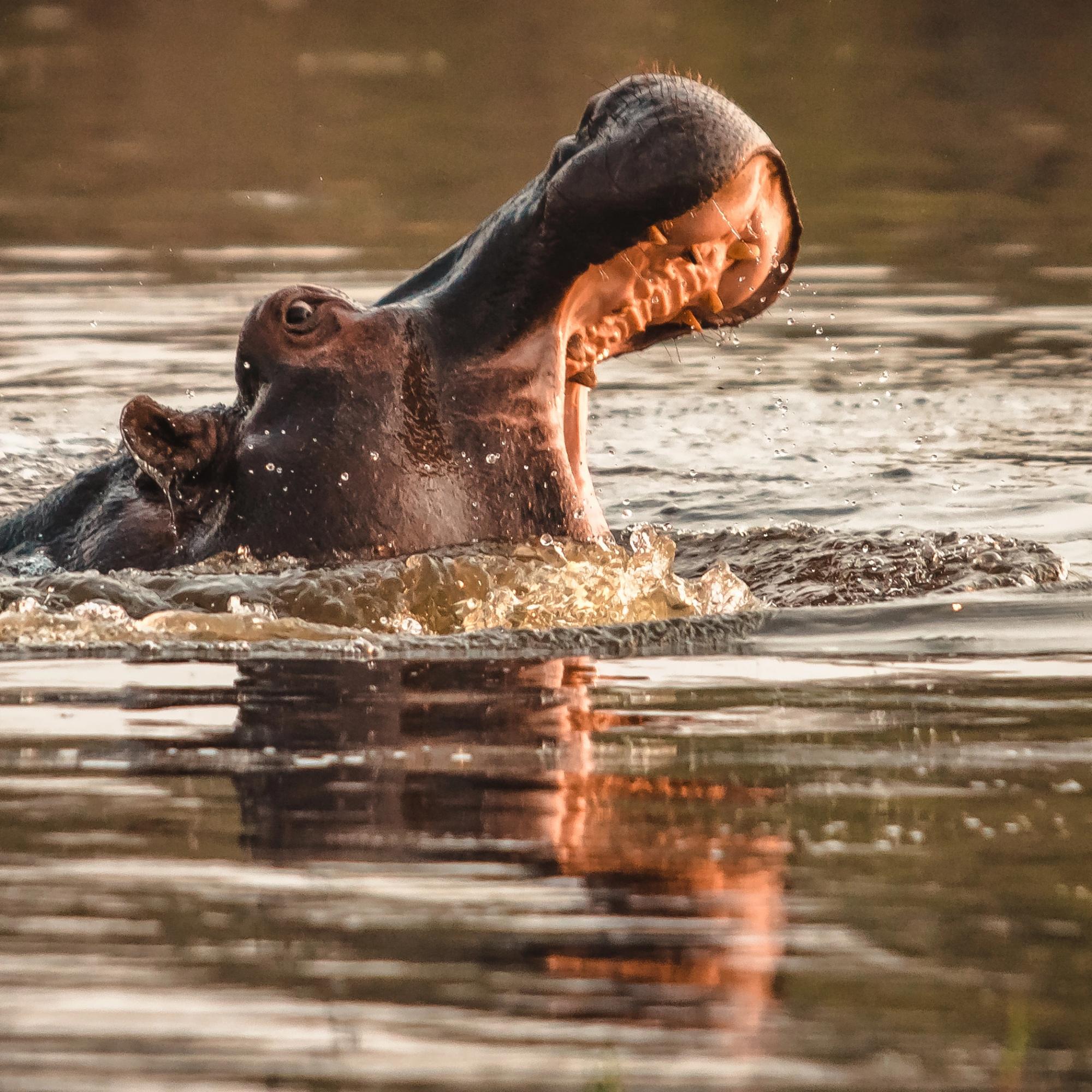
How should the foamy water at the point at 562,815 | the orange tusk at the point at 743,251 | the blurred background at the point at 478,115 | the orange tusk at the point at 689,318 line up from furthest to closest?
the blurred background at the point at 478,115, the orange tusk at the point at 689,318, the orange tusk at the point at 743,251, the foamy water at the point at 562,815

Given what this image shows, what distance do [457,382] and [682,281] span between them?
558 mm

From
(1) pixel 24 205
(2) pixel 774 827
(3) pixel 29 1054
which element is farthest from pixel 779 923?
(1) pixel 24 205

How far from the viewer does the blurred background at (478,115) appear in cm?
1545

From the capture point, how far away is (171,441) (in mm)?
5387

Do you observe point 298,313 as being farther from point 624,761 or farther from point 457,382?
point 624,761

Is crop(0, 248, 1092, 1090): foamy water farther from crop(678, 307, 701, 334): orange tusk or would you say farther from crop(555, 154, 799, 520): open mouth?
crop(678, 307, 701, 334): orange tusk

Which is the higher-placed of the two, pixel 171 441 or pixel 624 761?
pixel 171 441

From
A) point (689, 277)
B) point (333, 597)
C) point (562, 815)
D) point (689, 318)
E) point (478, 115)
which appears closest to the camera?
point (562, 815)

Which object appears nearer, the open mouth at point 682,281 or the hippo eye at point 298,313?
the open mouth at point 682,281

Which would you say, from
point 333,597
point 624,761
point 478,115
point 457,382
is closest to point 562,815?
point 624,761

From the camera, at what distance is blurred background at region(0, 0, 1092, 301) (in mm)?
15445

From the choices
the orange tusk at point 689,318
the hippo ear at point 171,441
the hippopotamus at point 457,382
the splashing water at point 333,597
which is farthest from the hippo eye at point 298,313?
the orange tusk at point 689,318

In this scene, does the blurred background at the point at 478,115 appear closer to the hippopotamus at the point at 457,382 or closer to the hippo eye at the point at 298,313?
the hippopotamus at the point at 457,382

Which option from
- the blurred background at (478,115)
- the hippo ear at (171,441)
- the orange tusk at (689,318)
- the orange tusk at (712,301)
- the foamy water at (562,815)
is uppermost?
the blurred background at (478,115)
